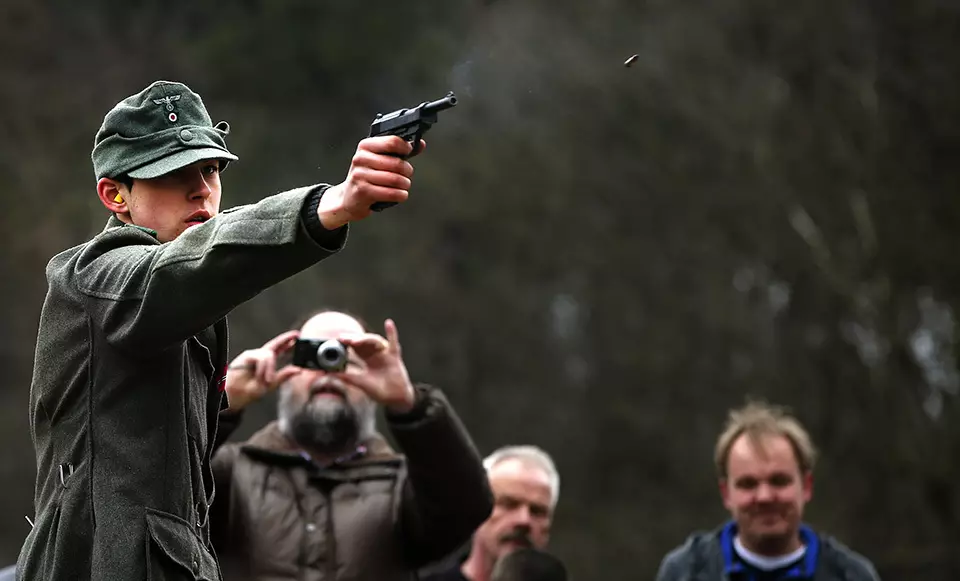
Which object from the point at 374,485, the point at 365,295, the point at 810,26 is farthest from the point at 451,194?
the point at 374,485

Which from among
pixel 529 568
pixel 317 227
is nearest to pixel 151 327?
pixel 317 227

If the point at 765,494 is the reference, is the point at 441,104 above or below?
above

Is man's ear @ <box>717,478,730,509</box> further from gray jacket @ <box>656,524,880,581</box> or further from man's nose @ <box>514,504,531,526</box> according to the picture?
man's nose @ <box>514,504,531,526</box>

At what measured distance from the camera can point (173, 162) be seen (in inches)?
141

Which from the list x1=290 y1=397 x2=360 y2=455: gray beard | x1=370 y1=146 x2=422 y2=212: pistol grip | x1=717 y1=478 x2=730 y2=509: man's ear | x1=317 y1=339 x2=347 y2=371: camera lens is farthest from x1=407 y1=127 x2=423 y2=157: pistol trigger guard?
x1=717 y1=478 x2=730 y2=509: man's ear

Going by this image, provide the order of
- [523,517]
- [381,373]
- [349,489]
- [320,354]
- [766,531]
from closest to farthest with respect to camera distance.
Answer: [320,354] < [381,373] < [349,489] < [766,531] < [523,517]

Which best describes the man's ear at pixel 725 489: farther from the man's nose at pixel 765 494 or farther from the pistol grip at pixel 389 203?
the pistol grip at pixel 389 203

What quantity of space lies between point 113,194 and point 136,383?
1.62 ft

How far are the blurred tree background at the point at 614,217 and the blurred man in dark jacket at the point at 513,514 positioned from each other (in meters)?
8.11

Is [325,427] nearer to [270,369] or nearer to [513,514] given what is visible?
[270,369]

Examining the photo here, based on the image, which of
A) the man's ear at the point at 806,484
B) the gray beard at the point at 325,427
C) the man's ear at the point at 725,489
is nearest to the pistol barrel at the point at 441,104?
the gray beard at the point at 325,427

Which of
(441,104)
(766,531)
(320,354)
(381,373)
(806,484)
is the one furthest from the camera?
(806,484)

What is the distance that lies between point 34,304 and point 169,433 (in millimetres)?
13534

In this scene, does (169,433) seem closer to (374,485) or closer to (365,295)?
(374,485)
